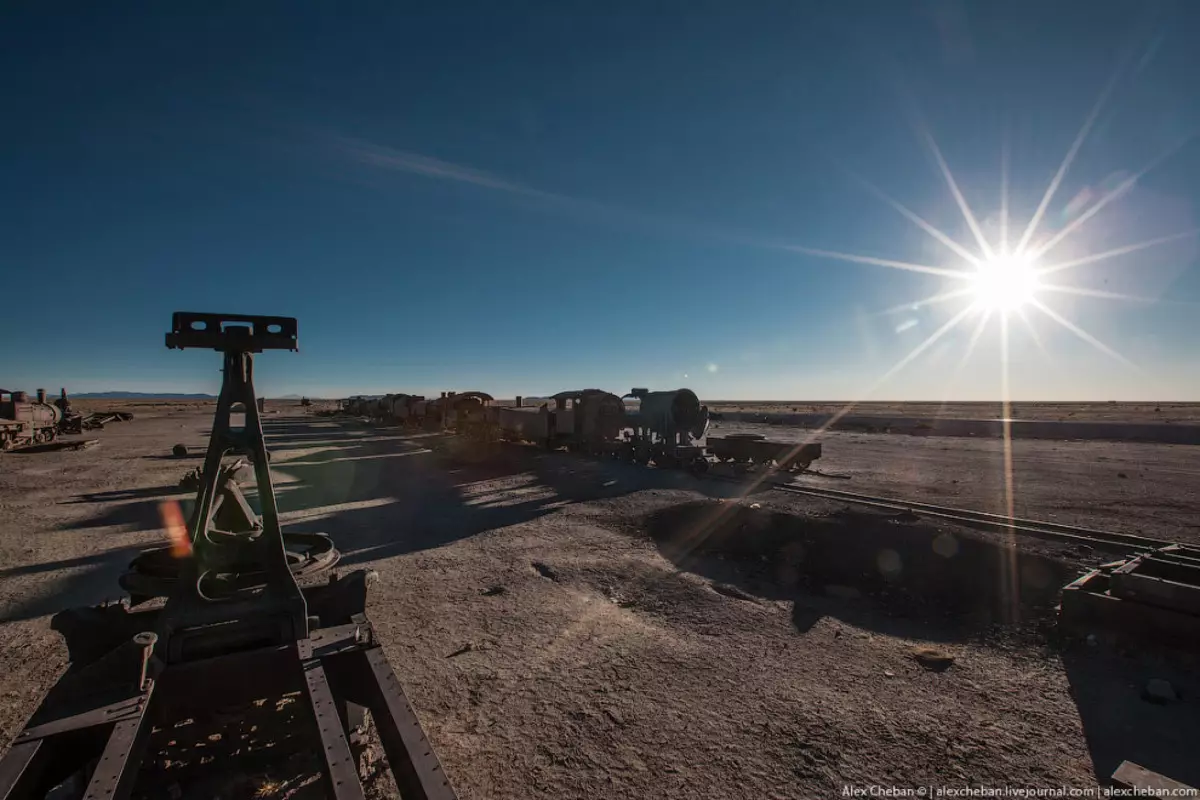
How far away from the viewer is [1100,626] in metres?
5.30

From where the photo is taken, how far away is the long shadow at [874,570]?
6.19m

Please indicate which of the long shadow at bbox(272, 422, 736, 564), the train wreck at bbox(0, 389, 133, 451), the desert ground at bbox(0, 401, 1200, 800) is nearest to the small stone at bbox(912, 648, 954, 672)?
the desert ground at bbox(0, 401, 1200, 800)

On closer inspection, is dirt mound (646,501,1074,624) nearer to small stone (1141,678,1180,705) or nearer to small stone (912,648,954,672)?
small stone (912,648,954,672)

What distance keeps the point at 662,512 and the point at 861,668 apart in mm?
6390

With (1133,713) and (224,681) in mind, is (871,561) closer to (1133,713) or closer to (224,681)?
(1133,713)

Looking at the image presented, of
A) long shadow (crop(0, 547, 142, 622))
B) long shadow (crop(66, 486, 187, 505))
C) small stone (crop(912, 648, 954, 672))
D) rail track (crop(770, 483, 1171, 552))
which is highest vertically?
rail track (crop(770, 483, 1171, 552))

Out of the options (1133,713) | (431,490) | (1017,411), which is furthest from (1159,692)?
(1017,411)

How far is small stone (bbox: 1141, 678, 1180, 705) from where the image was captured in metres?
4.31

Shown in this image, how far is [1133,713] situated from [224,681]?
6.52 m

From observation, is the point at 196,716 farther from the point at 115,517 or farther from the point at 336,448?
the point at 336,448

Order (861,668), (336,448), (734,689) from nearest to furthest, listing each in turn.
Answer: (734,689) < (861,668) < (336,448)

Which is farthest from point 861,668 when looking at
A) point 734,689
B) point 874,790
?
point 874,790

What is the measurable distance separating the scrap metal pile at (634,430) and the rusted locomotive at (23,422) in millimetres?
18007

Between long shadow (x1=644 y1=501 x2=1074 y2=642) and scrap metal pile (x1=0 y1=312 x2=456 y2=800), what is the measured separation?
15.3 ft
